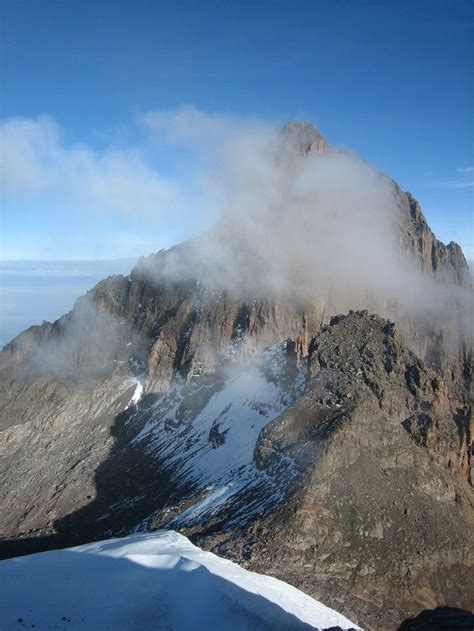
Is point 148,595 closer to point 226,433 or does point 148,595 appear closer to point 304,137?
point 226,433

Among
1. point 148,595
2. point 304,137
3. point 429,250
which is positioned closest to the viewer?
point 148,595

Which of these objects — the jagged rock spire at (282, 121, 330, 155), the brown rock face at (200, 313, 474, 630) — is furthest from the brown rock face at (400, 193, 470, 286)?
the brown rock face at (200, 313, 474, 630)

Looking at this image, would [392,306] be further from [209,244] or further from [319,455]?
[319,455]

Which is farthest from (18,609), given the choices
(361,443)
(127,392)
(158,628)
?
(127,392)

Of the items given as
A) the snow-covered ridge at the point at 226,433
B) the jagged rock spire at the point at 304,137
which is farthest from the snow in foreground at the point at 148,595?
the jagged rock spire at the point at 304,137

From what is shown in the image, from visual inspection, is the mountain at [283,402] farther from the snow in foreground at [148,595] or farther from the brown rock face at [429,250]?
the snow in foreground at [148,595]

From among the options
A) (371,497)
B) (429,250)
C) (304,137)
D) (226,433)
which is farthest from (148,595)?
(429,250)
